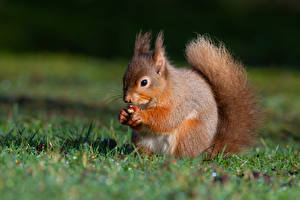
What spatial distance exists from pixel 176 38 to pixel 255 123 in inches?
377

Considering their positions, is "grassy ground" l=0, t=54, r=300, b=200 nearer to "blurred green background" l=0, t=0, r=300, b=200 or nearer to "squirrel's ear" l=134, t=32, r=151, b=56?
"blurred green background" l=0, t=0, r=300, b=200

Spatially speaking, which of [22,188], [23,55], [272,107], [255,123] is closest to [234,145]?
[255,123]

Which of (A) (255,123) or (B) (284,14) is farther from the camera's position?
(B) (284,14)

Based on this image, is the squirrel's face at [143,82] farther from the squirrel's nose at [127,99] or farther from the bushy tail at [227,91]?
the bushy tail at [227,91]

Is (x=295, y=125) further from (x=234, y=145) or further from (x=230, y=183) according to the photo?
(x=230, y=183)

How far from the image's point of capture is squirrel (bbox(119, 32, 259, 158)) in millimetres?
3367

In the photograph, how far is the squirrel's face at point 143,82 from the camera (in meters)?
3.32

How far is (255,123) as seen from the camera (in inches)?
151

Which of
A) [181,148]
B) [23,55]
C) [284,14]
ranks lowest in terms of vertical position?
[23,55]

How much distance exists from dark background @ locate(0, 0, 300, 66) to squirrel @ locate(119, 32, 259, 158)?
7947 mm

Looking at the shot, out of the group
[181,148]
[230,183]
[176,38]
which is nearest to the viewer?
[230,183]

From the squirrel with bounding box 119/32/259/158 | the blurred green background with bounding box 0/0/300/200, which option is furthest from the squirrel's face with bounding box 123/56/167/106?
the blurred green background with bounding box 0/0/300/200

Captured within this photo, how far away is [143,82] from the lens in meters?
3.37

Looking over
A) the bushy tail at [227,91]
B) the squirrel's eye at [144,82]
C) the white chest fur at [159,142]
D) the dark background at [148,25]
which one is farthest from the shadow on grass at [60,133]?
the dark background at [148,25]
